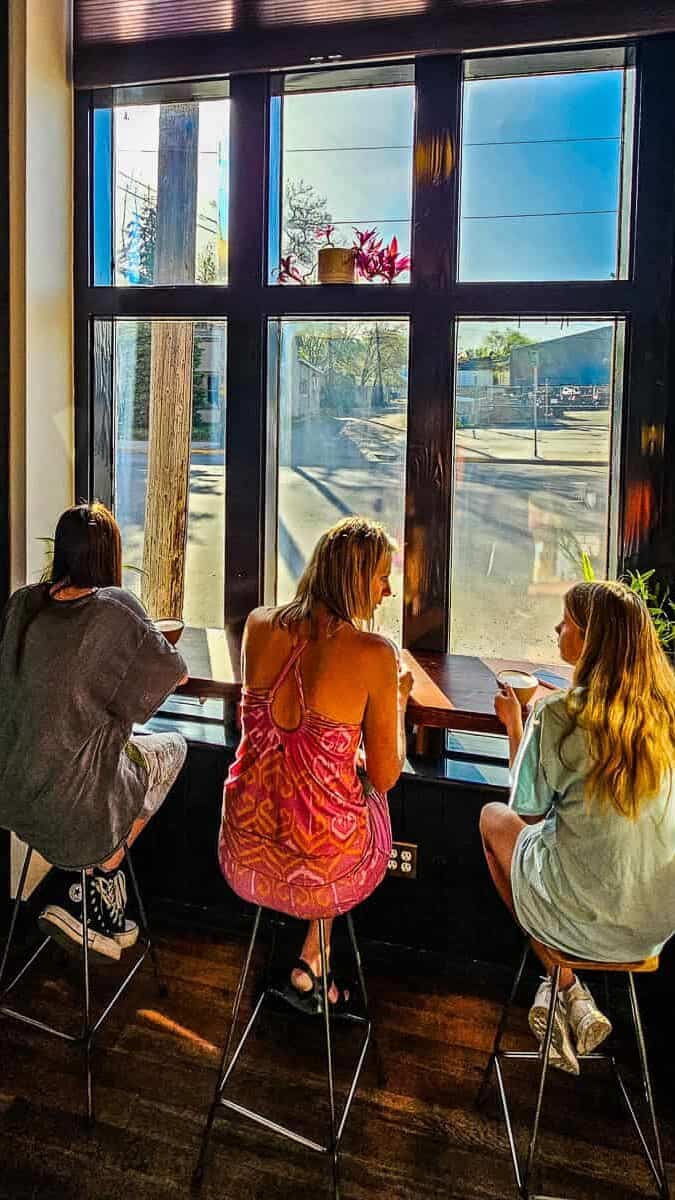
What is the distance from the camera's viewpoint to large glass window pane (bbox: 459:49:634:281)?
2.60 metres

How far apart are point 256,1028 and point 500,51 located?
266 cm

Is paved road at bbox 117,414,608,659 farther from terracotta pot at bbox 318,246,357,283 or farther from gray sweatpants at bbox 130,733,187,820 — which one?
gray sweatpants at bbox 130,733,187,820

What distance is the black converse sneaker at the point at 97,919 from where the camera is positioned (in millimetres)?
2242

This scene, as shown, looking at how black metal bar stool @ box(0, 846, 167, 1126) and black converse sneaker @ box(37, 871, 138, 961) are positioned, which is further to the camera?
black converse sneaker @ box(37, 871, 138, 961)

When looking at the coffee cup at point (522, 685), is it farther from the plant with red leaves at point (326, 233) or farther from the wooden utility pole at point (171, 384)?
the plant with red leaves at point (326, 233)

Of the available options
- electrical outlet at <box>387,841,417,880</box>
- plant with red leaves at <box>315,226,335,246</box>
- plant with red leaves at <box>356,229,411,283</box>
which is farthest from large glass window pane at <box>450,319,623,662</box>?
electrical outlet at <box>387,841,417,880</box>

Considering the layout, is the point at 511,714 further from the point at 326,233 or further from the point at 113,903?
the point at 326,233

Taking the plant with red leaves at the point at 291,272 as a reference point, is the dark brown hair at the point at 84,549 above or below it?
below

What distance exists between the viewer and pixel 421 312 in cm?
273

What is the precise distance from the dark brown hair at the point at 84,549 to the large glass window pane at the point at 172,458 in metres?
0.94

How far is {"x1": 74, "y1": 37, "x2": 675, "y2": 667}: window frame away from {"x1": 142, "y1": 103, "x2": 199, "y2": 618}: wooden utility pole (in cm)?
9

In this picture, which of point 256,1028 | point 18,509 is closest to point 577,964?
point 256,1028

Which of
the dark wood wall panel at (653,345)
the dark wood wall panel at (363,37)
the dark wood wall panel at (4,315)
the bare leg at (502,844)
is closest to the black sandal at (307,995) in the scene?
the bare leg at (502,844)

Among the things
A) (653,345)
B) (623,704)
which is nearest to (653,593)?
(653,345)
